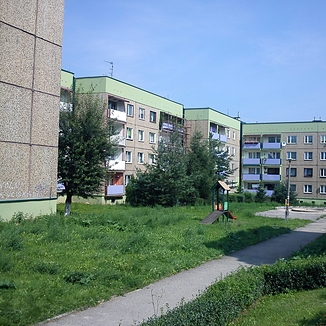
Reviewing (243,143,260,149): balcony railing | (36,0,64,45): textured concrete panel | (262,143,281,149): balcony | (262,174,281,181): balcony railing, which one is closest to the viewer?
(36,0,64,45): textured concrete panel

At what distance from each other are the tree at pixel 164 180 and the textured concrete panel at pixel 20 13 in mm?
17182

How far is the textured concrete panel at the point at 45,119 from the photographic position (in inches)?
774

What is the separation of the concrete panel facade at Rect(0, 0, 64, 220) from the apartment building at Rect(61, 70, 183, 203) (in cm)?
1653

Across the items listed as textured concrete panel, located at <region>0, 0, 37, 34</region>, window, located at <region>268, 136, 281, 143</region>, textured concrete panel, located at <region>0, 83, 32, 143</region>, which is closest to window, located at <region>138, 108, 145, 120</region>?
window, located at <region>268, 136, 281, 143</region>

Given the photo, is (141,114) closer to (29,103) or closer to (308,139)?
(29,103)

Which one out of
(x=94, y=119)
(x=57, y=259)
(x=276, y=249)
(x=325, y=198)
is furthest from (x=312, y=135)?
(x=57, y=259)

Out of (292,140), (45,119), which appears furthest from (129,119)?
(292,140)

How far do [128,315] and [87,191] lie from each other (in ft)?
55.7

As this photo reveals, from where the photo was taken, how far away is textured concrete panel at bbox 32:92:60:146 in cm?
1966

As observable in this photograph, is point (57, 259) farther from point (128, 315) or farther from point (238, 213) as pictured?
point (238, 213)

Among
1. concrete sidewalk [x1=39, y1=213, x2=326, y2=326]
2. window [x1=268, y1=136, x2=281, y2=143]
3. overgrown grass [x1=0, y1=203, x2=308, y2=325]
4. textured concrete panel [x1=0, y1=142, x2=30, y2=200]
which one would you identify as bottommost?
concrete sidewalk [x1=39, y1=213, x2=326, y2=326]

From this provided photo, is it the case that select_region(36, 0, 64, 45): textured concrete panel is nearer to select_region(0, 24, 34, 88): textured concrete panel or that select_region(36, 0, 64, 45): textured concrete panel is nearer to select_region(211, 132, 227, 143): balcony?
select_region(0, 24, 34, 88): textured concrete panel

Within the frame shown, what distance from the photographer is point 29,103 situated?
63.4 feet

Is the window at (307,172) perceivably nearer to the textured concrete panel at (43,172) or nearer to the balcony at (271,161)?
the balcony at (271,161)
